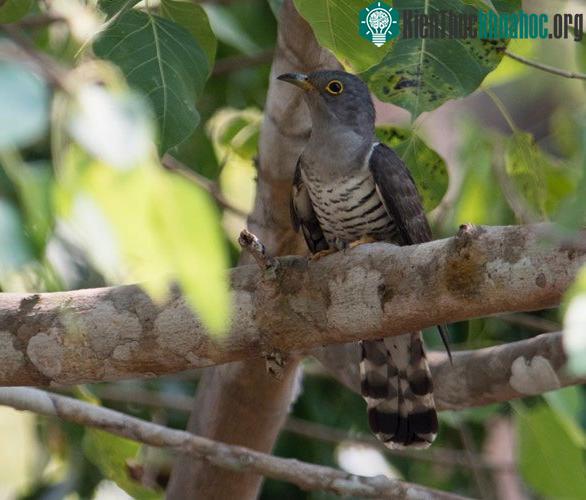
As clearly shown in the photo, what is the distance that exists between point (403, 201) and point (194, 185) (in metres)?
2.13

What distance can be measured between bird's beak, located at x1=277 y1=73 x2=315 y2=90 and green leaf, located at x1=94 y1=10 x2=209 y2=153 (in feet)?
1.73

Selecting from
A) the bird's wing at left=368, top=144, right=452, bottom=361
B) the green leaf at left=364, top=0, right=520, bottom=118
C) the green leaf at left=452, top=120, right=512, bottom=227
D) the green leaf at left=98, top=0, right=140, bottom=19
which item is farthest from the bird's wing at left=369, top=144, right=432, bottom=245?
the green leaf at left=98, top=0, right=140, bottom=19

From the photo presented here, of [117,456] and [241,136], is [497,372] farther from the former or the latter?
[241,136]

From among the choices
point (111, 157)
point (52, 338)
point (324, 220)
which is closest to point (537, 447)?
point (324, 220)

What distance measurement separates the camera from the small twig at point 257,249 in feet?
8.21

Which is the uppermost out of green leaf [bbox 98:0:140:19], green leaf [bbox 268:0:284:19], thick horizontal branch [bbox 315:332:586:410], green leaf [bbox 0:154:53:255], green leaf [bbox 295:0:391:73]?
green leaf [bbox 268:0:284:19]

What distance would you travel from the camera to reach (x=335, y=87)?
3.69 m

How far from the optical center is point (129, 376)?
2.70 meters

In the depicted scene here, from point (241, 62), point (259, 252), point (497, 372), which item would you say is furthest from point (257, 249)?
point (241, 62)

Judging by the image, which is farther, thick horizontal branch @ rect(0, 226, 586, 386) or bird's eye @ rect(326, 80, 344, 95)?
bird's eye @ rect(326, 80, 344, 95)

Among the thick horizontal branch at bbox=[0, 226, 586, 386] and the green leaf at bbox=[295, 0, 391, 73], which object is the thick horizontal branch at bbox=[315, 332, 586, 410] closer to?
the thick horizontal branch at bbox=[0, 226, 586, 386]

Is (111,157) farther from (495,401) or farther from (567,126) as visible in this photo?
(567,126)

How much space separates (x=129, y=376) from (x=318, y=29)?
39.4 inches

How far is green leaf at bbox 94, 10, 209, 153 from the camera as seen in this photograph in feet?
8.29
